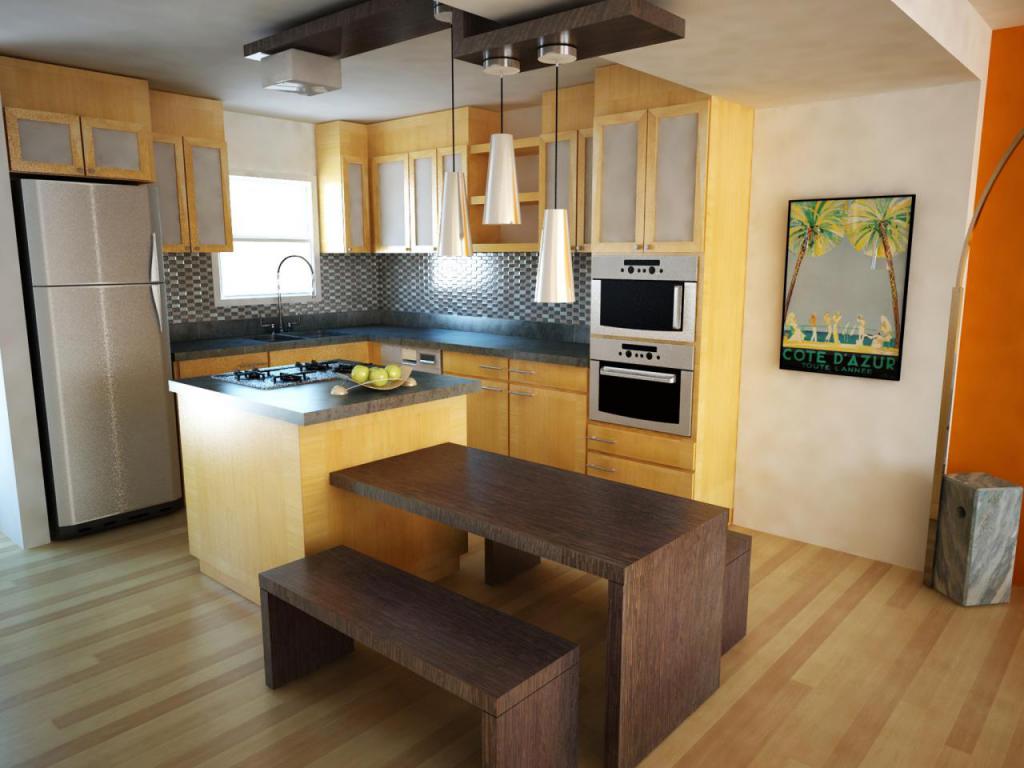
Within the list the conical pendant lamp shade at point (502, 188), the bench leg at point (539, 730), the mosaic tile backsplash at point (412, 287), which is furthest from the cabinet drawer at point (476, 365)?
the bench leg at point (539, 730)

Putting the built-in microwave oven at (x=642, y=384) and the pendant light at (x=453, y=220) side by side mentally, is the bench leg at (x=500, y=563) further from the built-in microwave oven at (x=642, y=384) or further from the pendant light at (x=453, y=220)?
the pendant light at (x=453, y=220)

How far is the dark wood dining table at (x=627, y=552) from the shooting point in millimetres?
2221

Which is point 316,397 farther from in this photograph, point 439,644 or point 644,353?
point 644,353

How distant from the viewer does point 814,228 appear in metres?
3.84

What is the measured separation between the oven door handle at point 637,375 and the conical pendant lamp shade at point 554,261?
1736mm

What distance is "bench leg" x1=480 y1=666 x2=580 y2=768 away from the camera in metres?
2.00

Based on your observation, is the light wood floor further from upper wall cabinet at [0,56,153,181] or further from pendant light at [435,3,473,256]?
upper wall cabinet at [0,56,153,181]

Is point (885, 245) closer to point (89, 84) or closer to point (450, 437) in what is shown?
point (450, 437)

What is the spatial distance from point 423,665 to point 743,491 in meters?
2.75

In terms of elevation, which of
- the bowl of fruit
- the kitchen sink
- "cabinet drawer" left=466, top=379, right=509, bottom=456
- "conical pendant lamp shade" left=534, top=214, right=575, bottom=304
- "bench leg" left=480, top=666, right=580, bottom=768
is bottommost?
"bench leg" left=480, top=666, right=580, bottom=768

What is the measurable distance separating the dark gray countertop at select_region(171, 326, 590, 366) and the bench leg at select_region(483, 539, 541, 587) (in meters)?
1.31

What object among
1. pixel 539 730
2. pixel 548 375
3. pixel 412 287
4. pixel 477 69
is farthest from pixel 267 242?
pixel 539 730

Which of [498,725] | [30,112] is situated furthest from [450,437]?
[30,112]

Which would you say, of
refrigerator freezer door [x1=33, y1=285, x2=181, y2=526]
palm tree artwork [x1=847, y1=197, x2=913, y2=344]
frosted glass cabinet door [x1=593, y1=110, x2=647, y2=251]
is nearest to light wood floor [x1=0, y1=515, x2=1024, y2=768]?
refrigerator freezer door [x1=33, y1=285, x2=181, y2=526]
